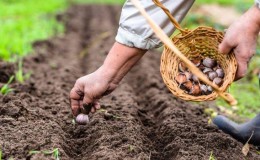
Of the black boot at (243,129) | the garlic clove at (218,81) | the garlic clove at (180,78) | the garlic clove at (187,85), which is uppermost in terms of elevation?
the garlic clove at (180,78)

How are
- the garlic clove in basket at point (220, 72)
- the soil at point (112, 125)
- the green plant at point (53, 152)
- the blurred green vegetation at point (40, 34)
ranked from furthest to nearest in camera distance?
the blurred green vegetation at point (40, 34)
the garlic clove in basket at point (220, 72)
the soil at point (112, 125)
the green plant at point (53, 152)

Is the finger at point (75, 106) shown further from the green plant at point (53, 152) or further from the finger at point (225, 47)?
the finger at point (225, 47)

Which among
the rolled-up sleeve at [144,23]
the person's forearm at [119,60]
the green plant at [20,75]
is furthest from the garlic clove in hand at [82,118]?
the green plant at [20,75]

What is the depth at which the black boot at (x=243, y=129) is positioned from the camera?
3.37 meters

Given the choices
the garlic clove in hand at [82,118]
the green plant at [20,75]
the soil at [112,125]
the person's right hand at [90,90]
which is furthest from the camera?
the green plant at [20,75]

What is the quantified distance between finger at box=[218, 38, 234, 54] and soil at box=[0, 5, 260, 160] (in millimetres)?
578

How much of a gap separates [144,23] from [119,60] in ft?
0.88

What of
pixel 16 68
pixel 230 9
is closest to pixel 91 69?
pixel 16 68

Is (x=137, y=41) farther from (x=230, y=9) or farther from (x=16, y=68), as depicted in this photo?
(x=230, y=9)

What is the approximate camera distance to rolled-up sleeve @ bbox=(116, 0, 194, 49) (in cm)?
284

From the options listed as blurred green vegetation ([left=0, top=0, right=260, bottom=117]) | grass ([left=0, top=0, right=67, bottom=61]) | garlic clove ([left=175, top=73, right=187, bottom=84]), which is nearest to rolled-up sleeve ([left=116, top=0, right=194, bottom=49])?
garlic clove ([left=175, top=73, right=187, bottom=84])

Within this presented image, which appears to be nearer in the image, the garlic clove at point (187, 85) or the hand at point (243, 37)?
the hand at point (243, 37)

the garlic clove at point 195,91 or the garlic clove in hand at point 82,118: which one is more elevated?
the garlic clove at point 195,91

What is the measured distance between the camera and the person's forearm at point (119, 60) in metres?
2.92
